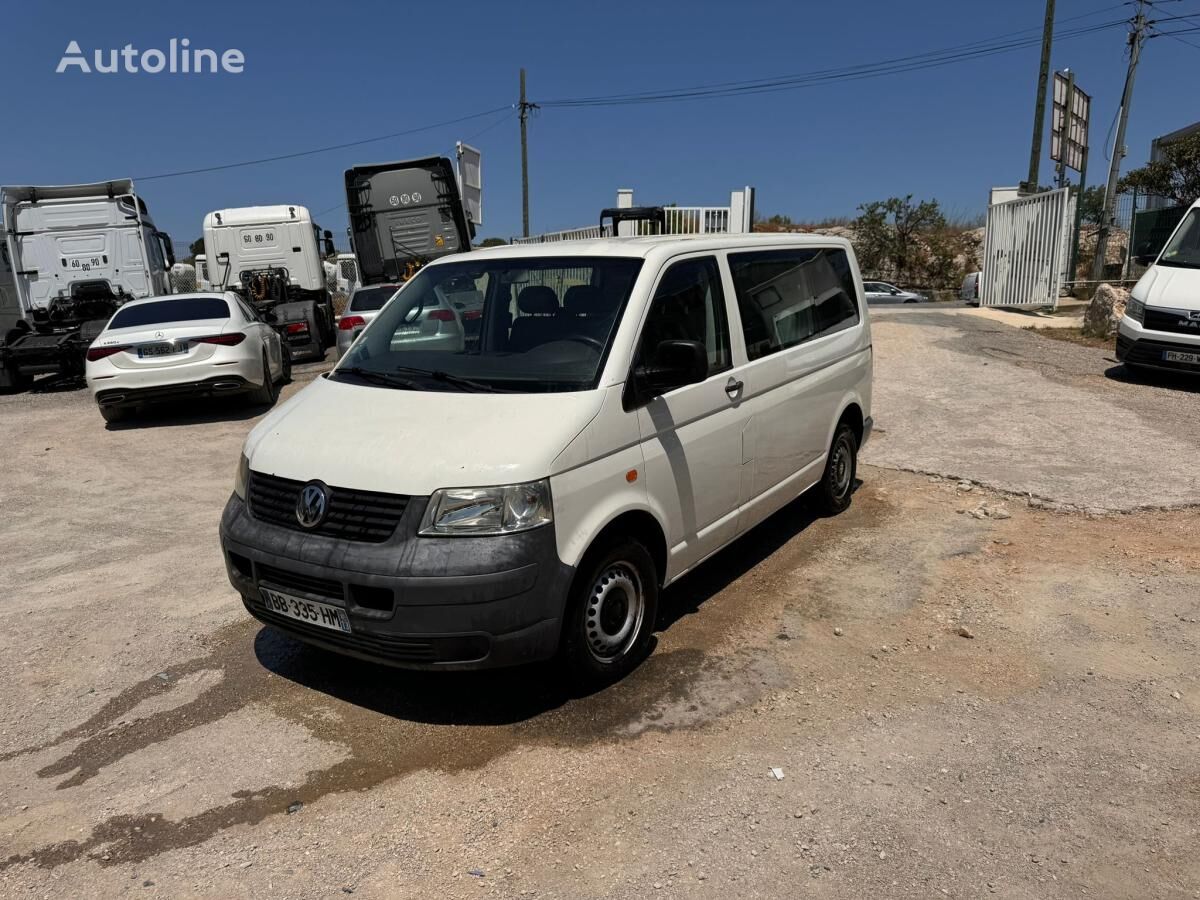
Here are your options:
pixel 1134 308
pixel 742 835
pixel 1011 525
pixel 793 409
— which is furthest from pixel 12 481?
pixel 1134 308

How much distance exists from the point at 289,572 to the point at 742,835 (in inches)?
81.3

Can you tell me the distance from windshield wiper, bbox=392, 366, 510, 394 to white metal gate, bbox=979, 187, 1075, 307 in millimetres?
15186

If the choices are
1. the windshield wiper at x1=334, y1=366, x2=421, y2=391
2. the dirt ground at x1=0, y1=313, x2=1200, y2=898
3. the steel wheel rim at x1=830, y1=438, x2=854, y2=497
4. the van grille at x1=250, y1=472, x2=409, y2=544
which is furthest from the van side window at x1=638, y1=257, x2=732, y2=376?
the steel wheel rim at x1=830, y1=438, x2=854, y2=497

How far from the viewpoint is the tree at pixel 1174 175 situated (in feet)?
93.6

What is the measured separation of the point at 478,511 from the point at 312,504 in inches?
29.0

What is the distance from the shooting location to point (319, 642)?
3.70m

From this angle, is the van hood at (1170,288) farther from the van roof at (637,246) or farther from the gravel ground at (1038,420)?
the van roof at (637,246)

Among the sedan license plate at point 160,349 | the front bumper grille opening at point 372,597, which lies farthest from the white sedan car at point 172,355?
the front bumper grille opening at point 372,597

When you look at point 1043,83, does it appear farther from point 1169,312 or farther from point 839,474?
point 839,474

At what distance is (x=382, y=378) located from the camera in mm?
4312

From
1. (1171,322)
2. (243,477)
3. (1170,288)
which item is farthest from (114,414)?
(1170,288)

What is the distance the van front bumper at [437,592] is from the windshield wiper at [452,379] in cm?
74

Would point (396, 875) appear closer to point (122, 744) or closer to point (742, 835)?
point (742, 835)

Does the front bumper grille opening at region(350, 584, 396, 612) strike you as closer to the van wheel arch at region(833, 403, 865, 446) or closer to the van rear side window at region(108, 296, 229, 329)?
the van wheel arch at region(833, 403, 865, 446)
